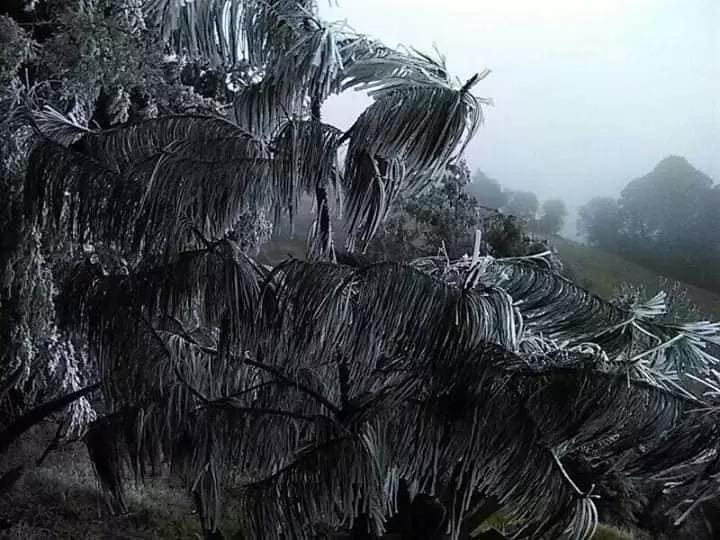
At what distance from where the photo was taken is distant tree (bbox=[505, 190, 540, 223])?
7.44 ft

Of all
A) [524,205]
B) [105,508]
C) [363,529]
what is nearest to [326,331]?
[363,529]

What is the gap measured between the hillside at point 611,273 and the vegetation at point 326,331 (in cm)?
63

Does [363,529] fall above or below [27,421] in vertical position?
above

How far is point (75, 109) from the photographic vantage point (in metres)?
1.84

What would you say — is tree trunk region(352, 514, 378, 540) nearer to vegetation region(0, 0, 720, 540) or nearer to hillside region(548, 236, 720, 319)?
vegetation region(0, 0, 720, 540)

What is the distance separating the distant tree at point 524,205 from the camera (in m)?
2.27

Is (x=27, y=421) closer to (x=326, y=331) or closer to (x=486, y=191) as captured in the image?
(x=326, y=331)

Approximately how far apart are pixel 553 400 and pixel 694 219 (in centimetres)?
139

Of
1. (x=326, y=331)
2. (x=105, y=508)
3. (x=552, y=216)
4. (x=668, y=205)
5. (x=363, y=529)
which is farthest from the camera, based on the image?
(x=552, y=216)

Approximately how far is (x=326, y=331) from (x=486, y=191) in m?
1.41

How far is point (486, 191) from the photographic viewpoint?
2.37 meters

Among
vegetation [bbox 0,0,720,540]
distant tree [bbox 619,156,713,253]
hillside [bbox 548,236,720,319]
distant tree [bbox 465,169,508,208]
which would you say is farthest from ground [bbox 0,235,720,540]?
vegetation [bbox 0,0,720,540]

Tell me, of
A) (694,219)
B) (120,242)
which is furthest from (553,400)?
(694,219)

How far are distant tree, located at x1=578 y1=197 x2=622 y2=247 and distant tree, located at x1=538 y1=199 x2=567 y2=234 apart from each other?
59 millimetres
